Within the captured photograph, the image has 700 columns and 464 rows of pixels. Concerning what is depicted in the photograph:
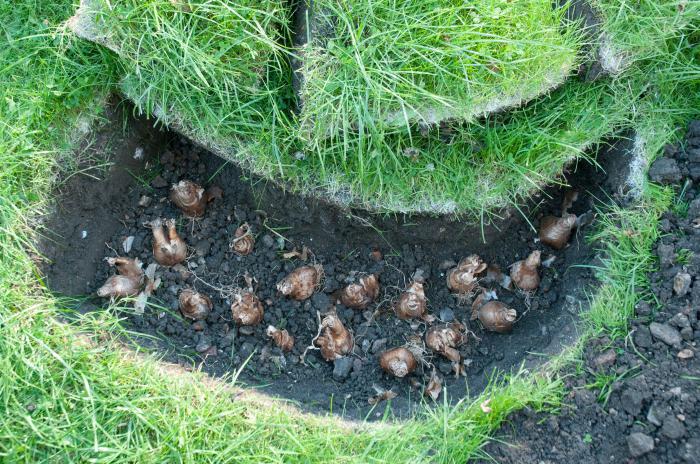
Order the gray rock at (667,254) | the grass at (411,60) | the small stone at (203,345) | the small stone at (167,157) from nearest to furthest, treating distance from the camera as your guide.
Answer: the grass at (411,60), the gray rock at (667,254), the small stone at (203,345), the small stone at (167,157)

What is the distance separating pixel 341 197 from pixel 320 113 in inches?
20.1

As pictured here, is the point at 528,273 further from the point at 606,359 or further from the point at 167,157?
the point at 167,157

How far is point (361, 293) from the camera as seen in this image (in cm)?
363

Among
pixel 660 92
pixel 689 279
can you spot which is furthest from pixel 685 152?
pixel 689 279

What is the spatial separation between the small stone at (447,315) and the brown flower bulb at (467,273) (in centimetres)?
12

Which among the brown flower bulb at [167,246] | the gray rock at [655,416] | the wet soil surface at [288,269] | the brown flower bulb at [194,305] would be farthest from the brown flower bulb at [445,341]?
the brown flower bulb at [167,246]

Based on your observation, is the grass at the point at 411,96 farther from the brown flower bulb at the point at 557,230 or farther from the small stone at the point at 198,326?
the small stone at the point at 198,326

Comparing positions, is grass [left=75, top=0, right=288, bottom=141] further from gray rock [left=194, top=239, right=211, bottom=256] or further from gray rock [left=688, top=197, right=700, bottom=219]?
gray rock [left=688, top=197, right=700, bottom=219]

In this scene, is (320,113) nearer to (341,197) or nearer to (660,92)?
(341,197)

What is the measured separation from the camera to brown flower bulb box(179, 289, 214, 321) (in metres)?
3.54

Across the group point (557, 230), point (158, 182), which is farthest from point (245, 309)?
point (557, 230)

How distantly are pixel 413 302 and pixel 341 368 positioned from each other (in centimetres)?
51

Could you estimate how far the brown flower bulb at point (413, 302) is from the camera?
141 inches

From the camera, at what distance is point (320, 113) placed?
3.16 meters
